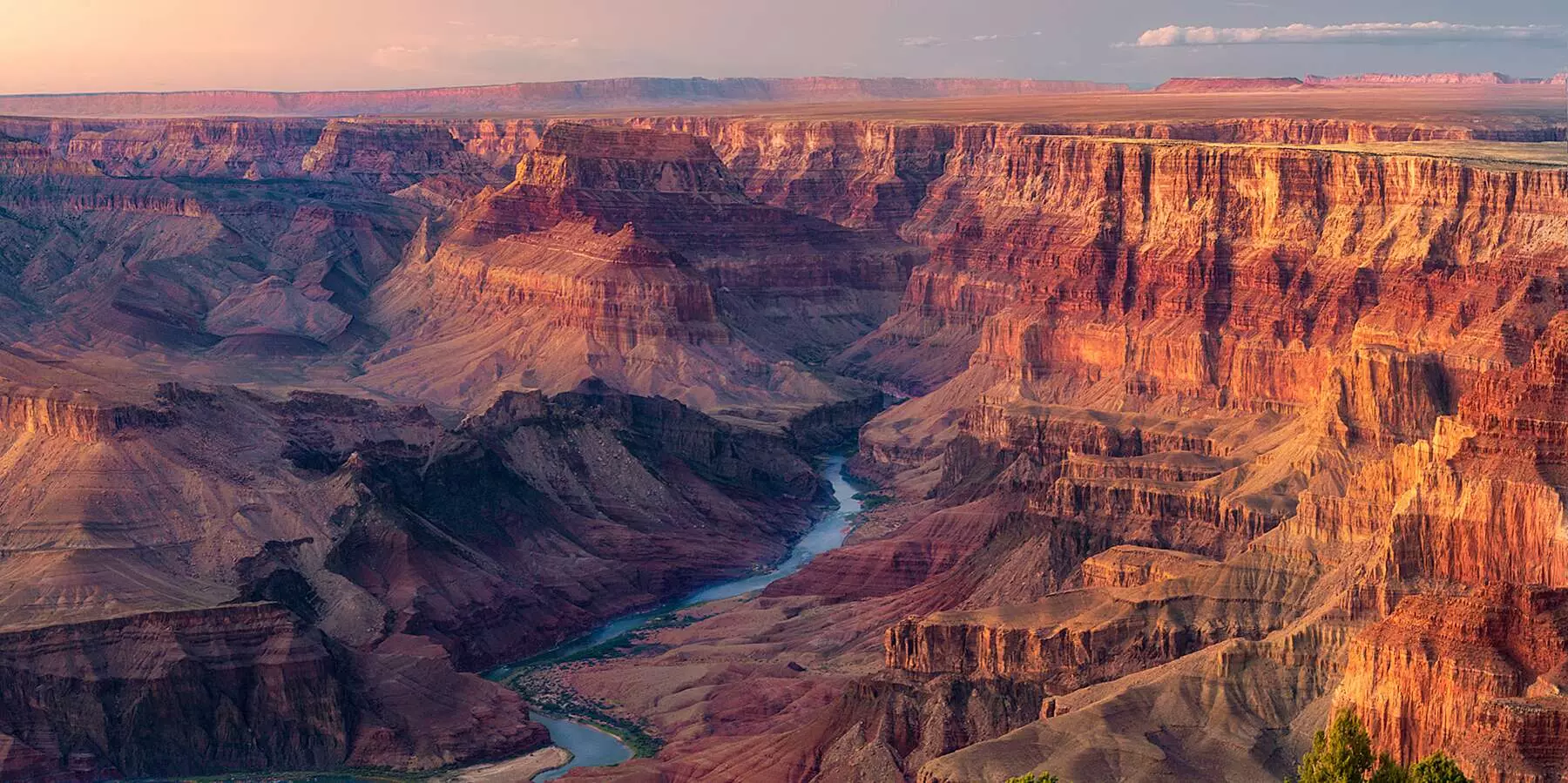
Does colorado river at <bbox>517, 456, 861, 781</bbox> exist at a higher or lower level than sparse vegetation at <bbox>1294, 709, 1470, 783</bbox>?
lower

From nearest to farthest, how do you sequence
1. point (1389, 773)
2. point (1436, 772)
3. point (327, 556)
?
1. point (1436, 772)
2. point (1389, 773)
3. point (327, 556)

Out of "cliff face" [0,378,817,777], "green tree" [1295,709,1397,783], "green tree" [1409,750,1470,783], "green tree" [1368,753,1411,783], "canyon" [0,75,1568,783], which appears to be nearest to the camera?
"green tree" [1409,750,1470,783]

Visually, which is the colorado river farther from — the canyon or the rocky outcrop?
the rocky outcrop

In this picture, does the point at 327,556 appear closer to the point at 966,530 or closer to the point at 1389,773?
the point at 966,530

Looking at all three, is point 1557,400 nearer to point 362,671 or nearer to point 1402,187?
point 362,671

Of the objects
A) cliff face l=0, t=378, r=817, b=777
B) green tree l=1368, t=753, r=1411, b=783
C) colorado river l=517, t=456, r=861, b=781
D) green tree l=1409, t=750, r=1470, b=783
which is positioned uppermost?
green tree l=1409, t=750, r=1470, b=783

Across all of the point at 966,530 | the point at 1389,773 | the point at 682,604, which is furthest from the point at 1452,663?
the point at 682,604

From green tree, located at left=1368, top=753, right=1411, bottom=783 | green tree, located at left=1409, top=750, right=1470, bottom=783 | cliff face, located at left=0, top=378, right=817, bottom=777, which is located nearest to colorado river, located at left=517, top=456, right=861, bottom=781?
cliff face, located at left=0, top=378, right=817, bottom=777

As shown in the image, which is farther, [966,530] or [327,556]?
[966,530]
